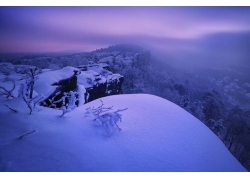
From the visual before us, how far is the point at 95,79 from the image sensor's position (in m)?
15.3

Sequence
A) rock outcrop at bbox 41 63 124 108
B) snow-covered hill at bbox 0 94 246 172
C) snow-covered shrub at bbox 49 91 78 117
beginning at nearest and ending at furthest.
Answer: snow-covered hill at bbox 0 94 246 172
snow-covered shrub at bbox 49 91 78 117
rock outcrop at bbox 41 63 124 108

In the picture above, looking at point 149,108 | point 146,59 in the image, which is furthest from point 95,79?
point 146,59

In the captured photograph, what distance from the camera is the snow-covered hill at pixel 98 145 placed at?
64.9 inches

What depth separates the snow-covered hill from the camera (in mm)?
1648

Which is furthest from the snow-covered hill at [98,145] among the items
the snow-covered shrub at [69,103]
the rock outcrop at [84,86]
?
the rock outcrop at [84,86]

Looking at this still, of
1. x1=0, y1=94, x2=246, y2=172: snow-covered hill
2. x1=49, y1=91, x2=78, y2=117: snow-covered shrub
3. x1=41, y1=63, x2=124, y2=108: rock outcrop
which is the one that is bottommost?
x1=41, y1=63, x2=124, y2=108: rock outcrop

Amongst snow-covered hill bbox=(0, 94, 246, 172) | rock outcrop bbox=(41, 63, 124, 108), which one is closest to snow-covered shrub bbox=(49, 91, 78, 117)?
snow-covered hill bbox=(0, 94, 246, 172)

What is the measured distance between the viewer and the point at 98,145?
1996mm

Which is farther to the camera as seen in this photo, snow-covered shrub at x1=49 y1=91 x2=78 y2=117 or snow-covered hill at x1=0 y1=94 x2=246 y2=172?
snow-covered shrub at x1=49 y1=91 x2=78 y2=117

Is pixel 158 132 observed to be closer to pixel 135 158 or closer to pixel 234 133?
pixel 135 158

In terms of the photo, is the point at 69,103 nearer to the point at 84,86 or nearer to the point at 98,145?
the point at 98,145

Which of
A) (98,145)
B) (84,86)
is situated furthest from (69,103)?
(84,86)

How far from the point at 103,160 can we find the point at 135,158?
0.51m

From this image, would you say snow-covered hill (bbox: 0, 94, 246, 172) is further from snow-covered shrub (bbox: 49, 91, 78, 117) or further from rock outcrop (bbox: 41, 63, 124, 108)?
rock outcrop (bbox: 41, 63, 124, 108)
